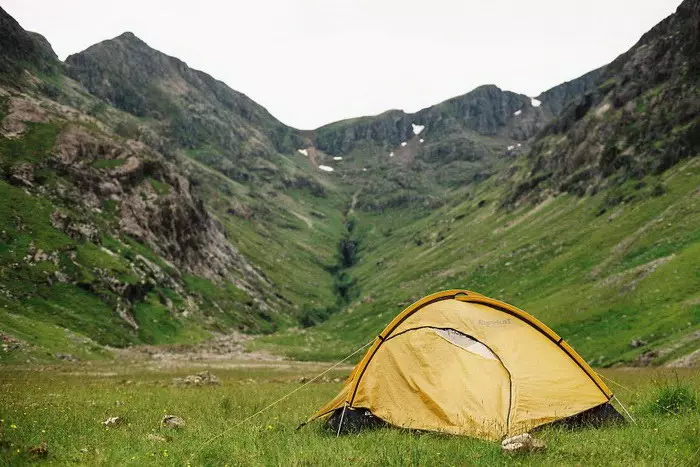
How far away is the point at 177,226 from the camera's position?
9931cm

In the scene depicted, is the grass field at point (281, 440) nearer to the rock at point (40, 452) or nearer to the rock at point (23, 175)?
the rock at point (40, 452)

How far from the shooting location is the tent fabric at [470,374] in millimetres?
11852

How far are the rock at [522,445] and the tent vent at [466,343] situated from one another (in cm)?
396

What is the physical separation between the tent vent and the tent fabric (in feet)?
0.09

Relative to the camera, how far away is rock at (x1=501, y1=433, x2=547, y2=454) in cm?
878

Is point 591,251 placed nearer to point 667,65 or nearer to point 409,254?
point 667,65

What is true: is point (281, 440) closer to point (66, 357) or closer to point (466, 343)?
point (466, 343)

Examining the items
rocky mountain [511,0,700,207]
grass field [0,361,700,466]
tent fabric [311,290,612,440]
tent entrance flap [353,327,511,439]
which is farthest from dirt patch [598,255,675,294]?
tent entrance flap [353,327,511,439]

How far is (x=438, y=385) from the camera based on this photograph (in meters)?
12.5

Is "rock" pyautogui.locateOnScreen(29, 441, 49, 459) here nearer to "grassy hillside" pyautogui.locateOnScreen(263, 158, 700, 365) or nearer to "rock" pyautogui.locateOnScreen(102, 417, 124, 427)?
"rock" pyautogui.locateOnScreen(102, 417, 124, 427)

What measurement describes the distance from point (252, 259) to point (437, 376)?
142m

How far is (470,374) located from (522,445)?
3.71 meters

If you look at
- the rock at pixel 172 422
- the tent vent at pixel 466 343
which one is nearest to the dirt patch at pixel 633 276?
the tent vent at pixel 466 343

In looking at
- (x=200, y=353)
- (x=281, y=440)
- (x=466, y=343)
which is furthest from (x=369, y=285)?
(x=281, y=440)
